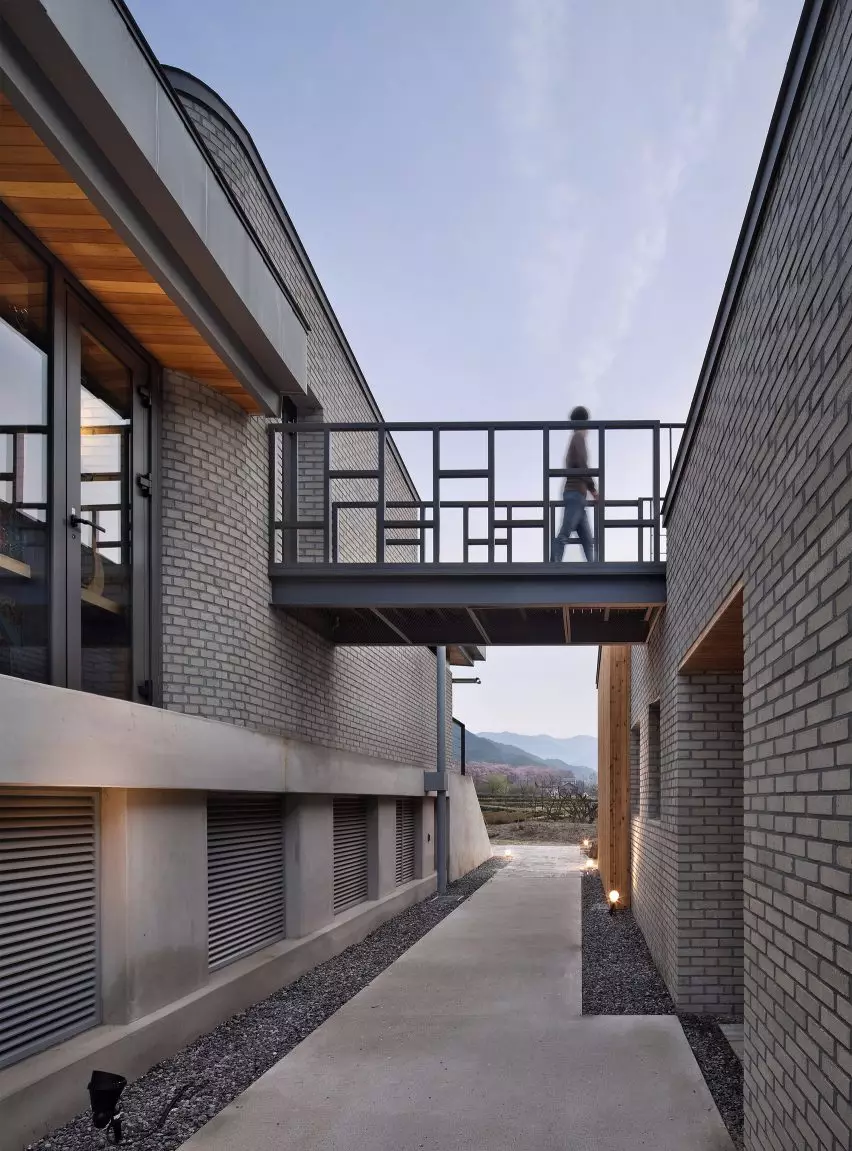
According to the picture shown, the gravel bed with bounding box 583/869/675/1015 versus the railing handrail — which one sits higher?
the railing handrail

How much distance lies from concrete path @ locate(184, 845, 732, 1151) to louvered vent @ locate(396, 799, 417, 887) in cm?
581

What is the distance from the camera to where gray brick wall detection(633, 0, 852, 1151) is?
2.65 meters

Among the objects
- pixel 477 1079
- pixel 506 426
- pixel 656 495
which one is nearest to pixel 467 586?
pixel 506 426

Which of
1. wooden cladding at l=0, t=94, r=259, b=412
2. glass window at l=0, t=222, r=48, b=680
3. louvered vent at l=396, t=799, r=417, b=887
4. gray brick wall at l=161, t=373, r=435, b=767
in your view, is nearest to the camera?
wooden cladding at l=0, t=94, r=259, b=412

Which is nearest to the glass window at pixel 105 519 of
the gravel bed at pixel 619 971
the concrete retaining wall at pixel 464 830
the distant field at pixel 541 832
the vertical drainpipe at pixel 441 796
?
the gravel bed at pixel 619 971

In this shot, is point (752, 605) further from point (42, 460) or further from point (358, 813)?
point (358, 813)

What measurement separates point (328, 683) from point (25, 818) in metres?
5.36

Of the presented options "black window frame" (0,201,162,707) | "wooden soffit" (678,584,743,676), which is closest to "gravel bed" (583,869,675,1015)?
"wooden soffit" (678,584,743,676)

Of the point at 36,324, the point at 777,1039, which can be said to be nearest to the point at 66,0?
the point at 36,324

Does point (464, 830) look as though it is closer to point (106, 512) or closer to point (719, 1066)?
point (719, 1066)

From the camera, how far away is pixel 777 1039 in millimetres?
3434

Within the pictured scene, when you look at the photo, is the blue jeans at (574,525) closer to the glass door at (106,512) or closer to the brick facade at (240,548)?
the brick facade at (240,548)

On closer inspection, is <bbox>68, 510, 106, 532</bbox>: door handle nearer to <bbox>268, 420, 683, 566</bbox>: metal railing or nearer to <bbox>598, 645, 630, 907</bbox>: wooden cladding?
<bbox>268, 420, 683, 566</bbox>: metal railing

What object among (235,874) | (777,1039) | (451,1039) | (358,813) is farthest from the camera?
(358,813)
